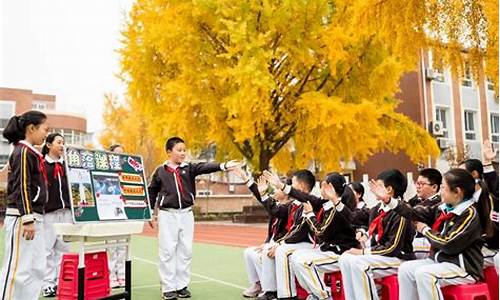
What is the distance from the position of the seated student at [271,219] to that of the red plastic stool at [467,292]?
2060 mm

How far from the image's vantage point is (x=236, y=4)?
560 inches

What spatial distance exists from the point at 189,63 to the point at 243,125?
2409 millimetres

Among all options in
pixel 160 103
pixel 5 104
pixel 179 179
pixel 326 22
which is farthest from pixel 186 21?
pixel 5 104

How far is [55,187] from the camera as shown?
19.9ft

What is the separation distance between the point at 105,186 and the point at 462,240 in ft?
10.2

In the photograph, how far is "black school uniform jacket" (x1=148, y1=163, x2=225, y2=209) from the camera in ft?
18.9

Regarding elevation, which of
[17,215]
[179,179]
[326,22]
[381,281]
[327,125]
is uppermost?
[326,22]

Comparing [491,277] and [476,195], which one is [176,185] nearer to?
[476,195]

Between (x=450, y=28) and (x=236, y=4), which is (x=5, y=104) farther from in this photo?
(x=450, y=28)

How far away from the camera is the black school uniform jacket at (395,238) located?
13.6 feet

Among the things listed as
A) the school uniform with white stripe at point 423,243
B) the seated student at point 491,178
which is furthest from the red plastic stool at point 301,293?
the seated student at point 491,178

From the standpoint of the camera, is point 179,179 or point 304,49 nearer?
point 179,179

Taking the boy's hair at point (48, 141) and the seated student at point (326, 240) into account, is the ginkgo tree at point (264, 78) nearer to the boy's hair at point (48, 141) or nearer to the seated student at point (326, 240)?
the boy's hair at point (48, 141)

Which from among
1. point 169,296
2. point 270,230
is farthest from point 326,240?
point 169,296
